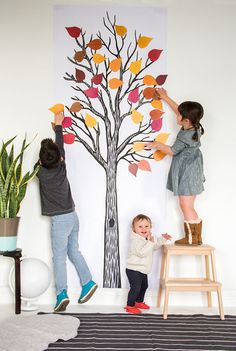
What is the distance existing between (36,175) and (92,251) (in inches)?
30.3

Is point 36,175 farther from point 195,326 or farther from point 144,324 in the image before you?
point 195,326

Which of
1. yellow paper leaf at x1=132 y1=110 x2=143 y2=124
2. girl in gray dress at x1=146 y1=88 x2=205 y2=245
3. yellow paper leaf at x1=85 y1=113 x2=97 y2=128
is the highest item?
yellow paper leaf at x1=132 y1=110 x2=143 y2=124

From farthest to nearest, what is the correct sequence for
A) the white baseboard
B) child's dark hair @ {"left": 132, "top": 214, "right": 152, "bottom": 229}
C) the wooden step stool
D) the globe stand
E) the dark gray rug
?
the white baseboard → child's dark hair @ {"left": 132, "top": 214, "right": 152, "bottom": 229} → the globe stand → the wooden step stool → the dark gray rug

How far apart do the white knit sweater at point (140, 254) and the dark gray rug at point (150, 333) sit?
0.36 metres

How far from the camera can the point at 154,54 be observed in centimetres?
413

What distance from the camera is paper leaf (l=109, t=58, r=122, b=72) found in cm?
412

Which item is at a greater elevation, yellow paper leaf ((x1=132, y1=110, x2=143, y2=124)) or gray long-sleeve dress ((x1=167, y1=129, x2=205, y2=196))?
yellow paper leaf ((x1=132, y1=110, x2=143, y2=124))

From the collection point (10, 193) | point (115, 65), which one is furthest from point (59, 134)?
point (115, 65)

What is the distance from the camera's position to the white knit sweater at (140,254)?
12.7 feet

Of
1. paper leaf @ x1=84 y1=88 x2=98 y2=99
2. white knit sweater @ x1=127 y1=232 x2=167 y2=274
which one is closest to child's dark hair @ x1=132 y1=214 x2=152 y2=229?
white knit sweater @ x1=127 y1=232 x2=167 y2=274

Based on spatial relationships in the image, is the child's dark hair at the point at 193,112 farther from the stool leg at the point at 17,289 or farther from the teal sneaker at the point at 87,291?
the stool leg at the point at 17,289

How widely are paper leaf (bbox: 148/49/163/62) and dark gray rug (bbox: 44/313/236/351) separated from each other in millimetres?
2010

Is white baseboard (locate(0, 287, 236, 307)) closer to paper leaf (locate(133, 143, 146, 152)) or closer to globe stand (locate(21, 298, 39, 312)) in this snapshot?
globe stand (locate(21, 298, 39, 312))

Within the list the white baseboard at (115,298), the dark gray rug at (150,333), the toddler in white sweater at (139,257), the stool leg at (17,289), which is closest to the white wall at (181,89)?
the white baseboard at (115,298)
